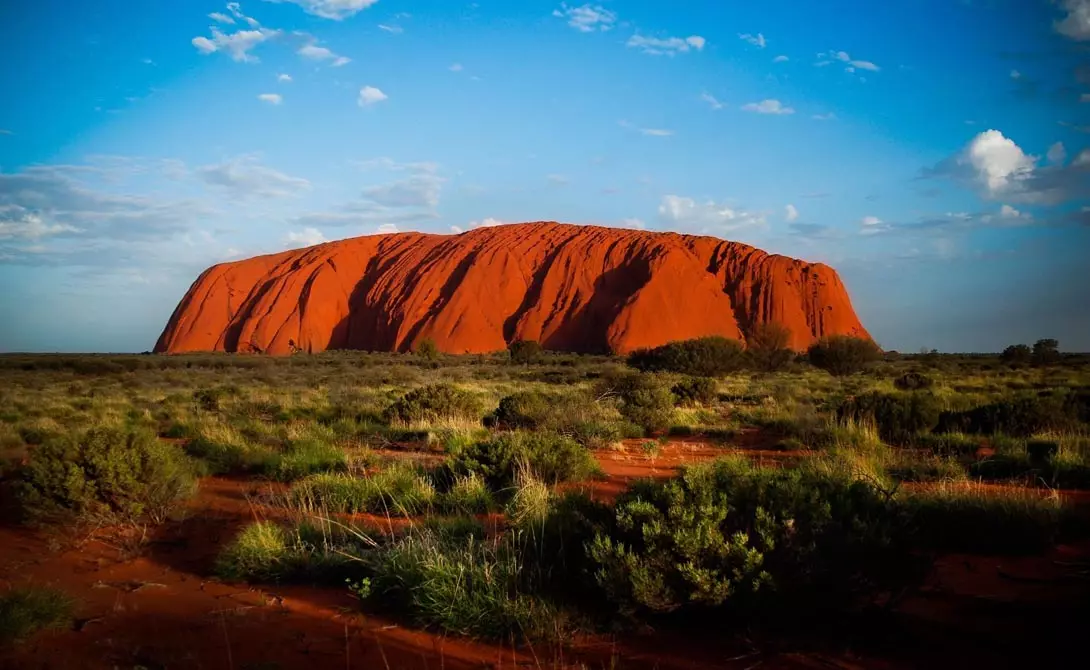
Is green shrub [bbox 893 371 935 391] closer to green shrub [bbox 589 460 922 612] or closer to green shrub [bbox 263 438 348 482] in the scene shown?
green shrub [bbox 263 438 348 482]

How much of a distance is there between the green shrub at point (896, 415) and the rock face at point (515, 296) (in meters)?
48.1

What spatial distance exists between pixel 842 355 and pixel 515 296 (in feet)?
144

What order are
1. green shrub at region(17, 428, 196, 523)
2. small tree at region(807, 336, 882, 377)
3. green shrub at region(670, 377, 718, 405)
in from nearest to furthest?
green shrub at region(17, 428, 196, 523) → green shrub at region(670, 377, 718, 405) → small tree at region(807, 336, 882, 377)

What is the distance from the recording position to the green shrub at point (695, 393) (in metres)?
16.7

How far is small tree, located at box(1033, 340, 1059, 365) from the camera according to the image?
3903 cm

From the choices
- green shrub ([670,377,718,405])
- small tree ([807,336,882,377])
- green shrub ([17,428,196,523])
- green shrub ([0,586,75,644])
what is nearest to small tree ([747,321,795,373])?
small tree ([807,336,882,377])

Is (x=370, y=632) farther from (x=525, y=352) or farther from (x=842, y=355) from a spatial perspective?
(x=525, y=352)

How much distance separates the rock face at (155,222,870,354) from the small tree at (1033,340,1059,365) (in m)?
25.4

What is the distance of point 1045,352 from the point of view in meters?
39.2

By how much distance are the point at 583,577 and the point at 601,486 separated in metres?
3.31

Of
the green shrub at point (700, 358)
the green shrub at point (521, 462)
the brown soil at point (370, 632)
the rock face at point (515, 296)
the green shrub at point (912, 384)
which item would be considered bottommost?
the brown soil at point (370, 632)

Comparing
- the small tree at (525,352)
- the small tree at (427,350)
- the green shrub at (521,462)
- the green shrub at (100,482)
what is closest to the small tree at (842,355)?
the small tree at (525,352)

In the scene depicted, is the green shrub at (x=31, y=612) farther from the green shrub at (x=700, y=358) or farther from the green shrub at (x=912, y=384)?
the green shrub at (x=700, y=358)

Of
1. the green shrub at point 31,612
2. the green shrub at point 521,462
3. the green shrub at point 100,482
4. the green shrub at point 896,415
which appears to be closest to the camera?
the green shrub at point 31,612
